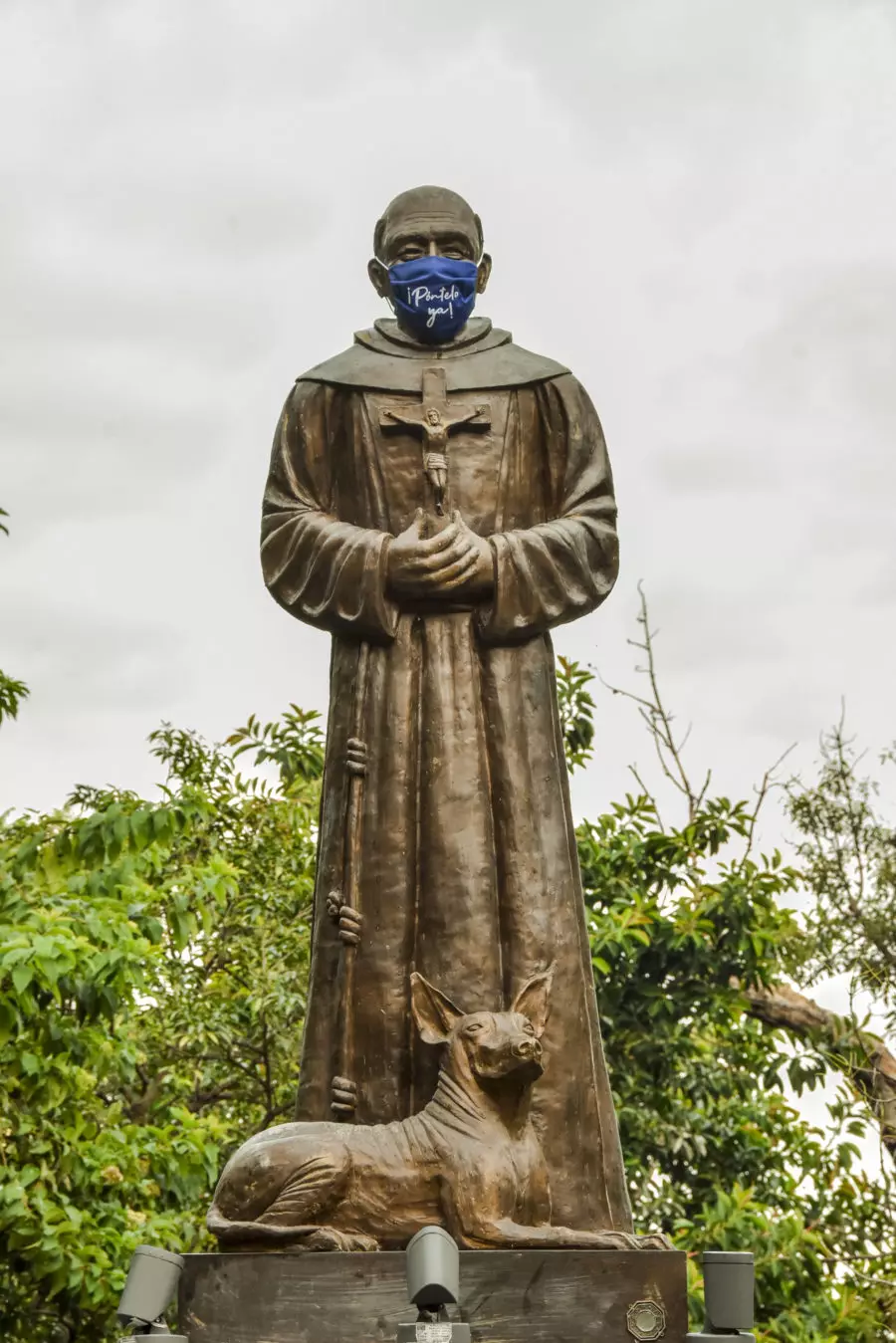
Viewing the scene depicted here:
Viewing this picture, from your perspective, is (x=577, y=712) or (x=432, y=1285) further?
(x=577, y=712)

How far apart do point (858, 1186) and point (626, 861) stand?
290 cm

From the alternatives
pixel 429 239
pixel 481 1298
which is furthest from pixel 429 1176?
pixel 429 239

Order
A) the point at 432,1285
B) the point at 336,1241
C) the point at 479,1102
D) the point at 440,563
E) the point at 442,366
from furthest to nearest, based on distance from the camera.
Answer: the point at 442,366 < the point at 440,563 < the point at 479,1102 < the point at 336,1241 < the point at 432,1285

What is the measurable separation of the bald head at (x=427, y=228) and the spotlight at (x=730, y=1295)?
13.2 feet

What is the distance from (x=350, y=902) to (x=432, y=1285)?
200cm

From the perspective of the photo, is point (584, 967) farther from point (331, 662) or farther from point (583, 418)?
point (583, 418)

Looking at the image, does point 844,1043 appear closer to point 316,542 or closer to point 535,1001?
point 535,1001

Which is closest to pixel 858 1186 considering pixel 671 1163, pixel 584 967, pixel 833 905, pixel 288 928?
pixel 671 1163

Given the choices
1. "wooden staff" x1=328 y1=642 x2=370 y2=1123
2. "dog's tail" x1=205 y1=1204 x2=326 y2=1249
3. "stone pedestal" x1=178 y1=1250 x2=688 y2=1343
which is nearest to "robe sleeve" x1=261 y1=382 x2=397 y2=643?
"wooden staff" x1=328 y1=642 x2=370 y2=1123

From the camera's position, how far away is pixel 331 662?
23.0 feet

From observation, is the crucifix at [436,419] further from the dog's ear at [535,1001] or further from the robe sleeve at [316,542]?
the dog's ear at [535,1001]

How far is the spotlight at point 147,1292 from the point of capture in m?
5.30

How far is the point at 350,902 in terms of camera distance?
21.2 feet

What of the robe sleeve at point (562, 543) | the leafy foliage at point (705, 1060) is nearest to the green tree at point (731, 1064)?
the leafy foliage at point (705, 1060)
